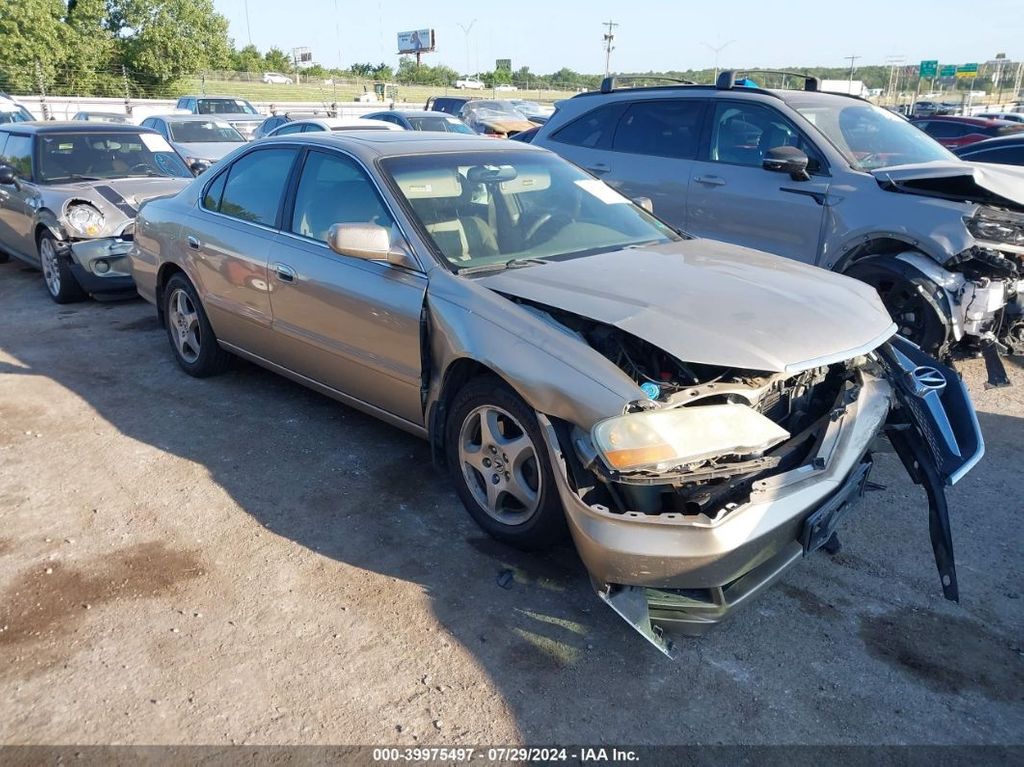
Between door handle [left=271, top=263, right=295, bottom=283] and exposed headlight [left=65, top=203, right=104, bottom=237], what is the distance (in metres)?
4.03

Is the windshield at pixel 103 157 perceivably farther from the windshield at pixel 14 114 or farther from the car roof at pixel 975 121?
the car roof at pixel 975 121

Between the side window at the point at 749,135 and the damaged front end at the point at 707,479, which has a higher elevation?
the side window at the point at 749,135

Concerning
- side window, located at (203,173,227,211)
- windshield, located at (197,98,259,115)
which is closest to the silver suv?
side window, located at (203,173,227,211)

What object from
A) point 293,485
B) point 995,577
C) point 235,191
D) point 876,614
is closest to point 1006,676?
point 876,614

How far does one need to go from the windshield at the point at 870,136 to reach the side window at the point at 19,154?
7.31 m

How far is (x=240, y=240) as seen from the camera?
15.8 ft

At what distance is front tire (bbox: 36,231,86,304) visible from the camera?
7637mm

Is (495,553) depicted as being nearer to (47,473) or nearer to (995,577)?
(995,577)

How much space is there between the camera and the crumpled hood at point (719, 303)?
2857mm

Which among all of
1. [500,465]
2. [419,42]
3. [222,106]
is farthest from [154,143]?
[419,42]

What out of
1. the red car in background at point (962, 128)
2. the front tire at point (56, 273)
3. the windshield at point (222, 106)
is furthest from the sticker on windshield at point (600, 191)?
the windshield at point (222, 106)

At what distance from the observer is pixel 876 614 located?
3.12 metres

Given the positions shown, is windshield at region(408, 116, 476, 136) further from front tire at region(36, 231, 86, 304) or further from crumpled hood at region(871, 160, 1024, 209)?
crumpled hood at region(871, 160, 1024, 209)

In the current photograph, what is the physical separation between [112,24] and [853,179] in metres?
55.0
